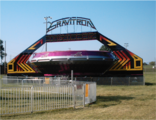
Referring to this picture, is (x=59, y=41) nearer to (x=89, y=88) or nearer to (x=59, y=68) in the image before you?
(x=59, y=68)

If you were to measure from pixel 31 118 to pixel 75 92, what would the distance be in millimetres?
3915

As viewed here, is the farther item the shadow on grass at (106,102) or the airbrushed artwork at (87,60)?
the airbrushed artwork at (87,60)

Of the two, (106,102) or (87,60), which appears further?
(87,60)

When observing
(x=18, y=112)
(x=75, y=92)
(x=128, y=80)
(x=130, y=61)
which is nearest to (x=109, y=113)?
(x=75, y=92)

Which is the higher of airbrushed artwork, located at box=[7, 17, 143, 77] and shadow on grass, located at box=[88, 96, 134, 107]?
airbrushed artwork, located at box=[7, 17, 143, 77]

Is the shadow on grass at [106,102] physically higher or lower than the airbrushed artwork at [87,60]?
lower

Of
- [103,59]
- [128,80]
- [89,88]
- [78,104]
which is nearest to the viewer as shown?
[78,104]

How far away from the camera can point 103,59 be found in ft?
109

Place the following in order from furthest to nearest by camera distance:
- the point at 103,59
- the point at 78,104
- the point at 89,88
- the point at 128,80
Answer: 1. the point at 103,59
2. the point at 128,80
3. the point at 89,88
4. the point at 78,104

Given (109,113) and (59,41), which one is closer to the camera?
(109,113)

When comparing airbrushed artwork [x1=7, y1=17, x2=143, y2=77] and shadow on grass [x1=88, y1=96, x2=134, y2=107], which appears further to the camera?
airbrushed artwork [x1=7, y1=17, x2=143, y2=77]

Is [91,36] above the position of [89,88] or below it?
above

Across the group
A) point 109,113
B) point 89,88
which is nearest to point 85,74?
point 89,88

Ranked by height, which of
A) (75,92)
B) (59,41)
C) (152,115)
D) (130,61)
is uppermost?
(59,41)
